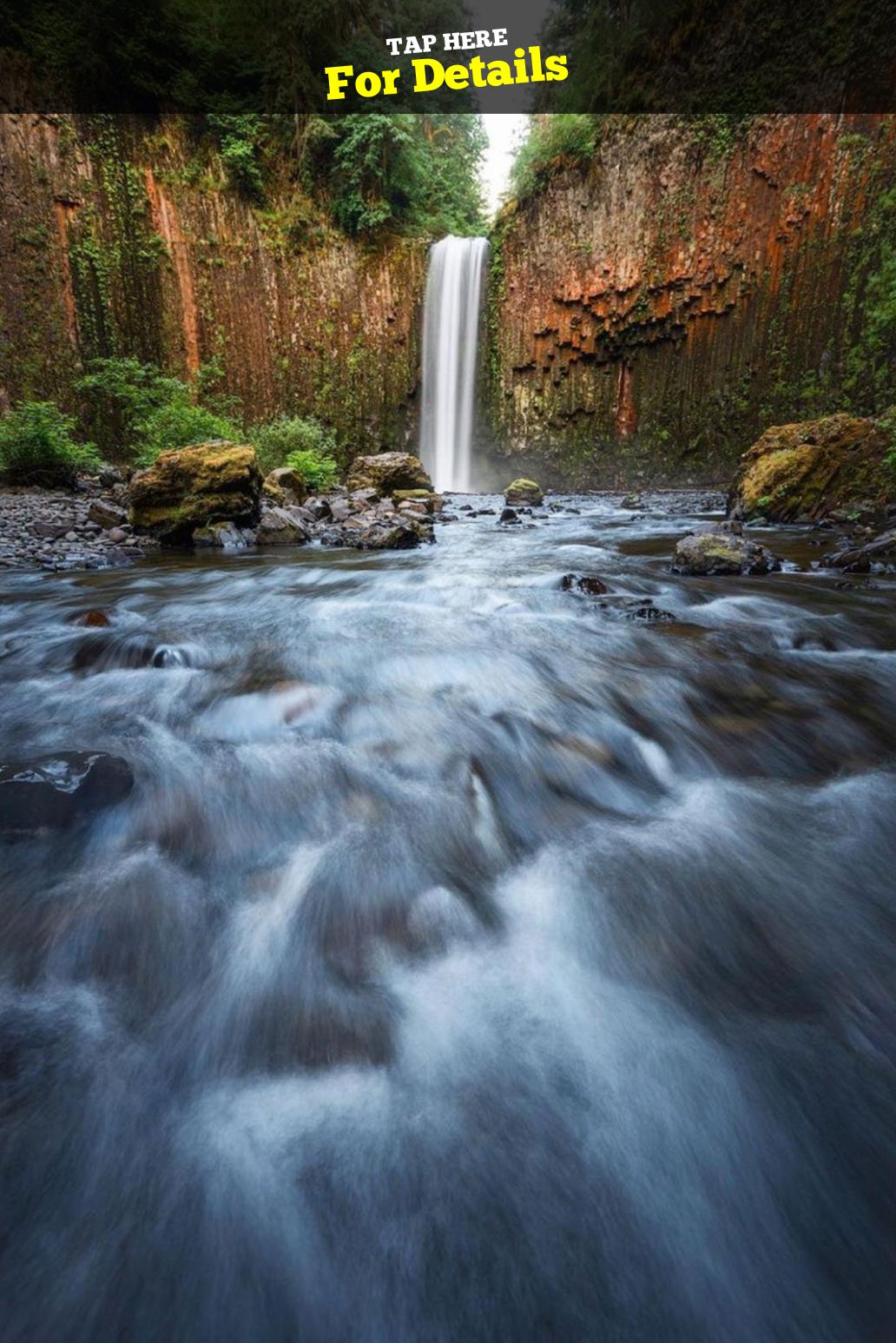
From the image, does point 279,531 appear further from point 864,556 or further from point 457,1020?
point 457,1020

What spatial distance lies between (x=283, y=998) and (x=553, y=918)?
589mm

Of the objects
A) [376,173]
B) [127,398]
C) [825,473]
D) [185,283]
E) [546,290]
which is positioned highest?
[376,173]

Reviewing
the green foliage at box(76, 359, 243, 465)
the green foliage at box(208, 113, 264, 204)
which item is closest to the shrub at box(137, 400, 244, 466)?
the green foliage at box(76, 359, 243, 465)

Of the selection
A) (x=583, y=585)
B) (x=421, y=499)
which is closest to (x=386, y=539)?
(x=583, y=585)

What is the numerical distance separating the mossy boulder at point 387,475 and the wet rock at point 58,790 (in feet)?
29.1

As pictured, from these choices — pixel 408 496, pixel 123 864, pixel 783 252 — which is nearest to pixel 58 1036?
pixel 123 864

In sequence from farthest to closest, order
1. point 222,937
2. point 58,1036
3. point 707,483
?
point 707,483 < point 222,937 < point 58,1036

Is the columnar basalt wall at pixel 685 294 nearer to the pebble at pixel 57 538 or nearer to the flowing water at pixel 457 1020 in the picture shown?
the pebble at pixel 57 538

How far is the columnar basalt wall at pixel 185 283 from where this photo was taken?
12656mm

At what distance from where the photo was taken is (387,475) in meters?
10.4

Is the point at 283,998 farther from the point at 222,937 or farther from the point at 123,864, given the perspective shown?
the point at 123,864

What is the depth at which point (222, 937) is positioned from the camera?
133 cm

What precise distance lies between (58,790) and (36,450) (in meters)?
8.81

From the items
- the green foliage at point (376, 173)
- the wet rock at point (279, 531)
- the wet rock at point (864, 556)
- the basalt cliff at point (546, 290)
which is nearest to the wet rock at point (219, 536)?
the wet rock at point (279, 531)
